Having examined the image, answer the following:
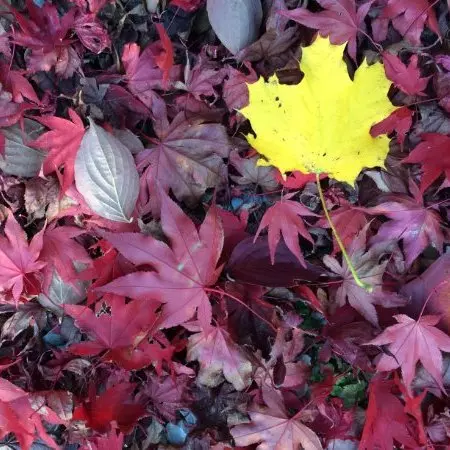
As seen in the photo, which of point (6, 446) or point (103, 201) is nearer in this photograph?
point (103, 201)

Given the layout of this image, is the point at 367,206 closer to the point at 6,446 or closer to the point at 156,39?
the point at 156,39

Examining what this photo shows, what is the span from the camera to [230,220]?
1.05 metres

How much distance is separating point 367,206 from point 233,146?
0.29 m

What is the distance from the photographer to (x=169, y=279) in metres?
0.95

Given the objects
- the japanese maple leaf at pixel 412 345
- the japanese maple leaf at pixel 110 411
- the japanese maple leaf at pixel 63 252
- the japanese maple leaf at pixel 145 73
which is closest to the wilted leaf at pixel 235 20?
the japanese maple leaf at pixel 145 73

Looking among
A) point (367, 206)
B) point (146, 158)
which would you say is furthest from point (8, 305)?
point (367, 206)

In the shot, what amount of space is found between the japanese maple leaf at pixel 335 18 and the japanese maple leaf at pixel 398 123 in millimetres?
129

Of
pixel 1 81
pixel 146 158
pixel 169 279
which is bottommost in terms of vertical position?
pixel 169 279

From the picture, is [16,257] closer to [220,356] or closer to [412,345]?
[220,356]

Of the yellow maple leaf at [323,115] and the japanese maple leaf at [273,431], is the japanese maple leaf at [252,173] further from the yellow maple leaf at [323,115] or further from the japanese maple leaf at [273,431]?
the japanese maple leaf at [273,431]

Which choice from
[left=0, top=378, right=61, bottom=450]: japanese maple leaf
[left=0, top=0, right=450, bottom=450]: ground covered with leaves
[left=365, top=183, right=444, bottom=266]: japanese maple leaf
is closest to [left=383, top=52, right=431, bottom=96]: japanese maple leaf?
[left=0, top=0, right=450, bottom=450]: ground covered with leaves

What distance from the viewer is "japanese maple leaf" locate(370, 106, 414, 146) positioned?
1.00 m

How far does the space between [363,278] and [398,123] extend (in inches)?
11.7

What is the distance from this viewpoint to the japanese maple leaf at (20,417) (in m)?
1.04
